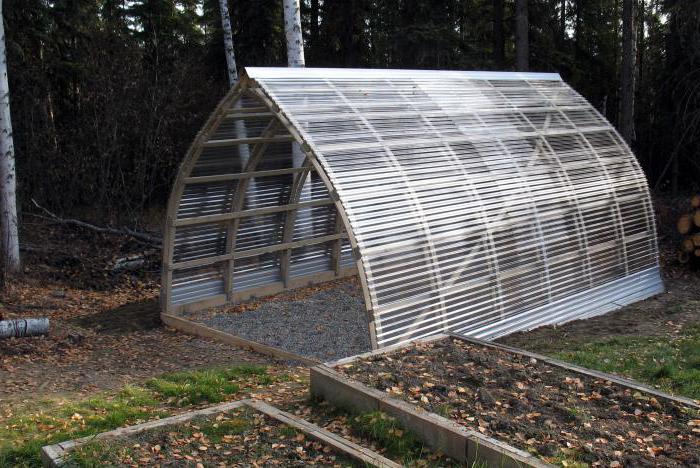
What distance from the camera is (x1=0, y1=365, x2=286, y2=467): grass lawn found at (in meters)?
5.23

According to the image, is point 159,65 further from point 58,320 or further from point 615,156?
point 615,156

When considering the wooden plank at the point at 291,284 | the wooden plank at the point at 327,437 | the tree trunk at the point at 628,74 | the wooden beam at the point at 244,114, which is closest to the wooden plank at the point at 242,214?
the wooden plank at the point at 291,284

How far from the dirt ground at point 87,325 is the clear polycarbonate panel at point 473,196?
218 centimetres

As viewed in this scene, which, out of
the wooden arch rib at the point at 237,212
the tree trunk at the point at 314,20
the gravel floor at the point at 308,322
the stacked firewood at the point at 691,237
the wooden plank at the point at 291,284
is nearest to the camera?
the gravel floor at the point at 308,322

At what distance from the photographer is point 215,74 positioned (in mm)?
20891

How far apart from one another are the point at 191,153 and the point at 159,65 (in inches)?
322

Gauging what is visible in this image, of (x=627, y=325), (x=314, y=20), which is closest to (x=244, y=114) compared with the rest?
(x=627, y=325)

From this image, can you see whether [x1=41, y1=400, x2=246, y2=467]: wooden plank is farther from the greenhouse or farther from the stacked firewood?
the stacked firewood

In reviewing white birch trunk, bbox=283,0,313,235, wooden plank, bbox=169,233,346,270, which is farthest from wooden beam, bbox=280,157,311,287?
white birch trunk, bbox=283,0,313,235

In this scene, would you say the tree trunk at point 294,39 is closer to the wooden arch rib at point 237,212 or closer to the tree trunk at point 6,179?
the wooden arch rib at point 237,212

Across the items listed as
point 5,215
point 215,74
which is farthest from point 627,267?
point 215,74

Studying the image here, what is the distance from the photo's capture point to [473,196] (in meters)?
8.27

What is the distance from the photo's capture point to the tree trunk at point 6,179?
10.5 meters

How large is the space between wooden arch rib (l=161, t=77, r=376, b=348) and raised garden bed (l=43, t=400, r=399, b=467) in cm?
394
